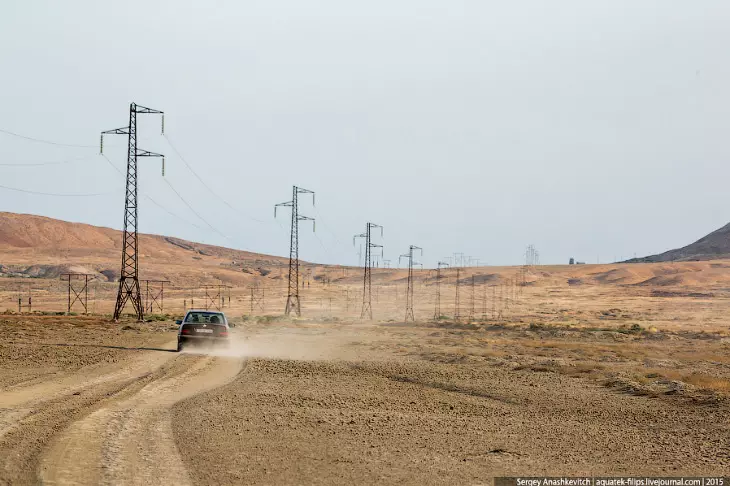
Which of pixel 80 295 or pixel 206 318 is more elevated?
pixel 206 318

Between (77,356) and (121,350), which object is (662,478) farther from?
(121,350)

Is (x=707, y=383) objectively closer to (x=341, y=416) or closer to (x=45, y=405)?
(x=341, y=416)

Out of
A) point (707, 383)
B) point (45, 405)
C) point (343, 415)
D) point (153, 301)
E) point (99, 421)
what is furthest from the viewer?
point (153, 301)

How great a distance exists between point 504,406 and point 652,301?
11402cm

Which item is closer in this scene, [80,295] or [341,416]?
[341,416]

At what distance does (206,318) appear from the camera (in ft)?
100

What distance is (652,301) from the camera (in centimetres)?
12325

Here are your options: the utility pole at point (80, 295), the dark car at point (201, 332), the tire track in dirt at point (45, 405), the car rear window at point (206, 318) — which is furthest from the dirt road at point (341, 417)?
the utility pole at point (80, 295)

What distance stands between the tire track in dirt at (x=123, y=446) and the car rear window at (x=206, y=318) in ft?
36.9

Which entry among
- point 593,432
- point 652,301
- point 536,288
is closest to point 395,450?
point 593,432

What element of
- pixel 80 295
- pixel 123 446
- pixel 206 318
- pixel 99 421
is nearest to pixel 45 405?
pixel 99 421

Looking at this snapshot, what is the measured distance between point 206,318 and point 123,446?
19195 millimetres

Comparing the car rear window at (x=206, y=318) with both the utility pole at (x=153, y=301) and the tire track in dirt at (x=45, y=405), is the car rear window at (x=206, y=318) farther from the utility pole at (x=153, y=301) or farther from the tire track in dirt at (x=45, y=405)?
the utility pole at (x=153, y=301)

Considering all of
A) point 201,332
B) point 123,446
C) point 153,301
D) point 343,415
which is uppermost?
point 201,332
